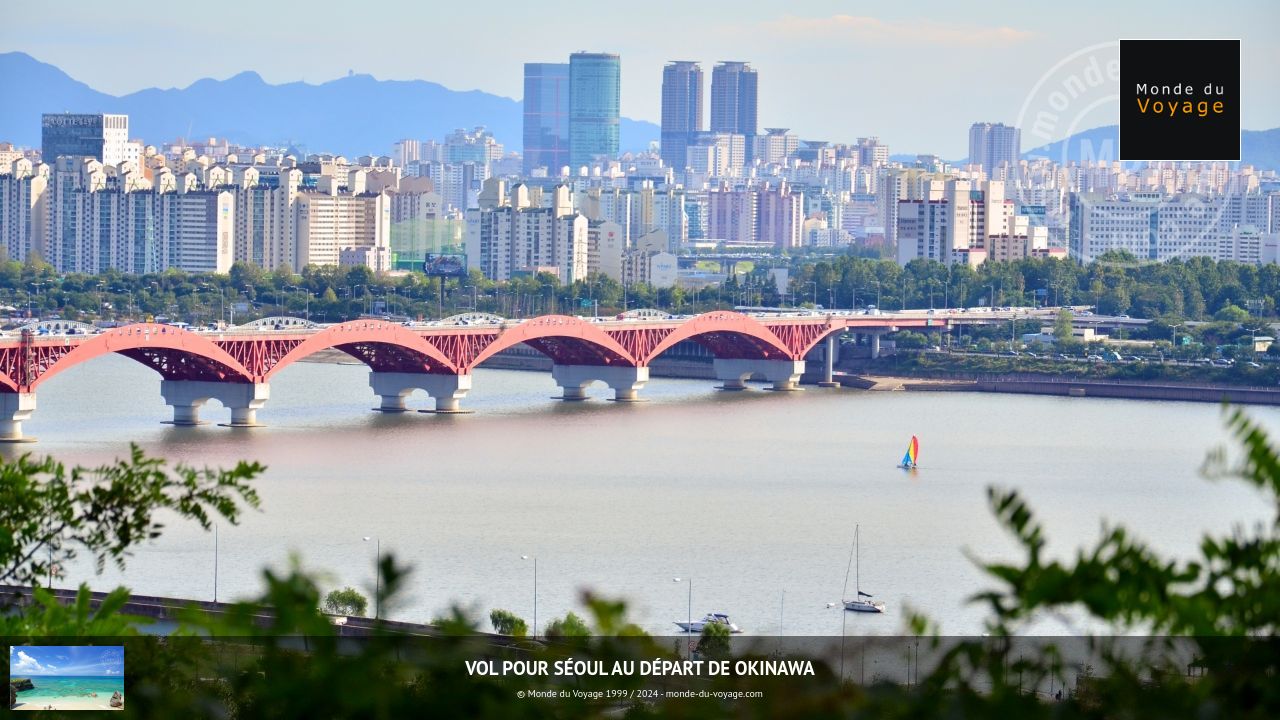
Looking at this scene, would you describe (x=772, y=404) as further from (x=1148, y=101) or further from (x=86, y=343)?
(x=86, y=343)

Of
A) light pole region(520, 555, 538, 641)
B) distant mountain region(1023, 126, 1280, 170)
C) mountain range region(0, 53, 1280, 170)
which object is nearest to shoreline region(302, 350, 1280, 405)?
light pole region(520, 555, 538, 641)

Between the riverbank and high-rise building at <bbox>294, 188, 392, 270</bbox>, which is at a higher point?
high-rise building at <bbox>294, 188, 392, 270</bbox>

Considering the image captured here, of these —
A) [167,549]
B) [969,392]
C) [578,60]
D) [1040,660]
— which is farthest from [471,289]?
[578,60]

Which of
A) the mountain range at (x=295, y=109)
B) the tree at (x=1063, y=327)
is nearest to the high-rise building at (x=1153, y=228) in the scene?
the tree at (x=1063, y=327)

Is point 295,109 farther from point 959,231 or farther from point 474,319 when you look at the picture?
point 474,319

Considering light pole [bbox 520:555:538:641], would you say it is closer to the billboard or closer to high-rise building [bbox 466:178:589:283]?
the billboard

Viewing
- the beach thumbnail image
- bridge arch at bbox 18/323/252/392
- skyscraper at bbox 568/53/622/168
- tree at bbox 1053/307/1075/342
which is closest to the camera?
the beach thumbnail image
